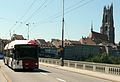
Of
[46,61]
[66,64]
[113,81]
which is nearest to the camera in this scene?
[113,81]

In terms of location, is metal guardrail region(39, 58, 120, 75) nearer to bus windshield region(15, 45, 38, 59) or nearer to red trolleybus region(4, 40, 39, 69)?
red trolleybus region(4, 40, 39, 69)

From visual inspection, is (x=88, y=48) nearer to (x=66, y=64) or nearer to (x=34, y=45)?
(x=66, y=64)

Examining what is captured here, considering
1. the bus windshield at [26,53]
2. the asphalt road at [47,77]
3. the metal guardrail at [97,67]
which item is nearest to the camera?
the asphalt road at [47,77]

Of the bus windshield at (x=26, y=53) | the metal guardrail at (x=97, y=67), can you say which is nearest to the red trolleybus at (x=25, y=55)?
the bus windshield at (x=26, y=53)

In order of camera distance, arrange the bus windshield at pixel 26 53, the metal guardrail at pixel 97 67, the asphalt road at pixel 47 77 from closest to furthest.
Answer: the asphalt road at pixel 47 77, the metal guardrail at pixel 97 67, the bus windshield at pixel 26 53

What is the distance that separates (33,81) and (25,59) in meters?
10.3

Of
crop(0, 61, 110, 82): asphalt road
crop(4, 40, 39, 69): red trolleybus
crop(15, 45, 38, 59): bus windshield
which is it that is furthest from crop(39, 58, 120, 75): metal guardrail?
crop(15, 45, 38, 59): bus windshield

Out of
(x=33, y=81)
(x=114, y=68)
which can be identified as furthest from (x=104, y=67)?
(x=33, y=81)

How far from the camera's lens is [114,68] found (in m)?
26.5

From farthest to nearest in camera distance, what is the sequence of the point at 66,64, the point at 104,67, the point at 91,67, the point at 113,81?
the point at 66,64
the point at 91,67
the point at 104,67
the point at 113,81

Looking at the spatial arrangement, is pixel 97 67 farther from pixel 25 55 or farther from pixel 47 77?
pixel 47 77

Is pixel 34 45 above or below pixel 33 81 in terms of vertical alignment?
above

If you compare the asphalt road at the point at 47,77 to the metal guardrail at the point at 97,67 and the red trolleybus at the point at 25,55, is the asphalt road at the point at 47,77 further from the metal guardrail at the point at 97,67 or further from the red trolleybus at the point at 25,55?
the metal guardrail at the point at 97,67

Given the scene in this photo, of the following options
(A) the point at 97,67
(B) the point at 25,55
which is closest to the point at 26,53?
(B) the point at 25,55
